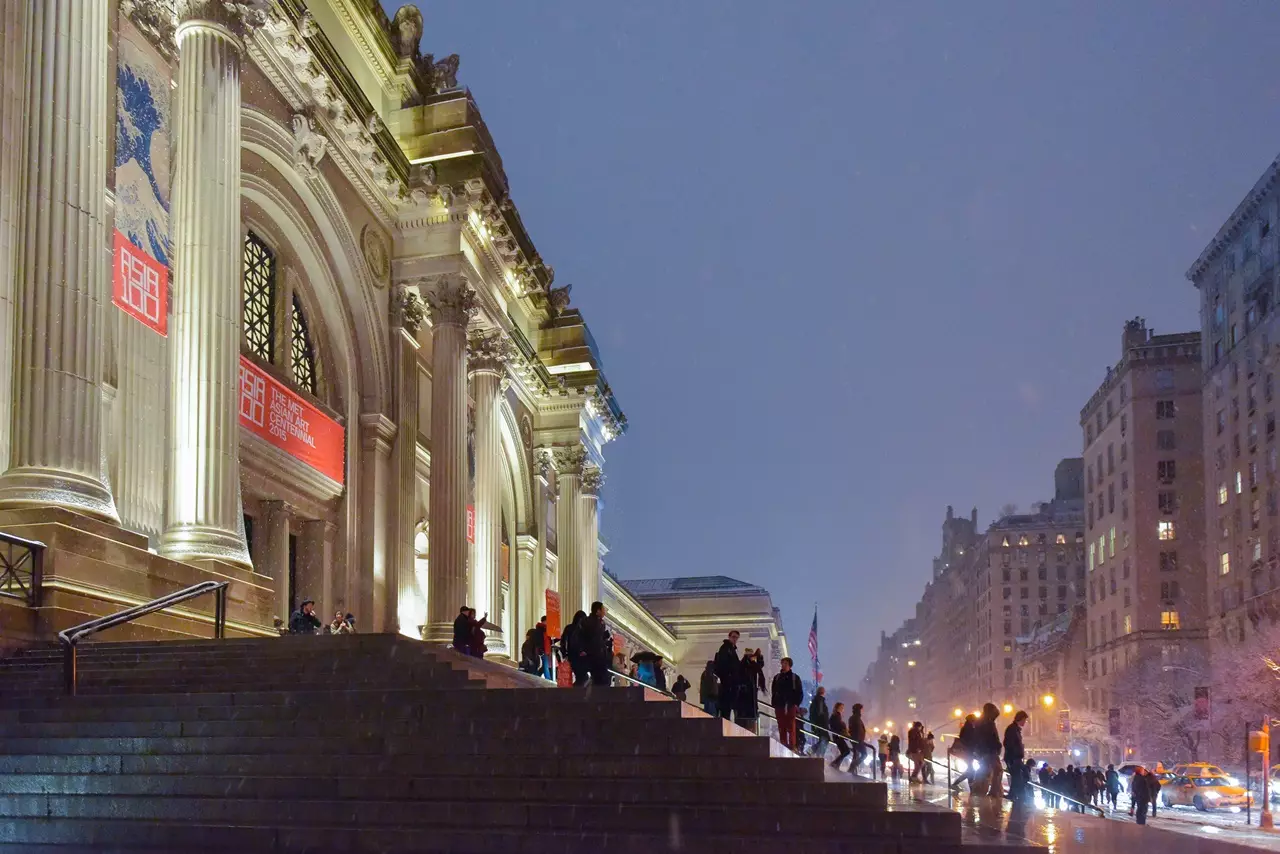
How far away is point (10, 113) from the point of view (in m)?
15.3

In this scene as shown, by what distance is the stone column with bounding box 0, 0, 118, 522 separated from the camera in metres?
14.5

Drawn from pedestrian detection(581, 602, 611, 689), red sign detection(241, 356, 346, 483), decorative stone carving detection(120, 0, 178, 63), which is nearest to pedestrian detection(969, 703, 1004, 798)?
pedestrian detection(581, 602, 611, 689)

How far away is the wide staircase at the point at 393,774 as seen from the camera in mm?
9688

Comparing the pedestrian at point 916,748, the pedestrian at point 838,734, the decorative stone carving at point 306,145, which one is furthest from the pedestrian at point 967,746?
the decorative stone carving at point 306,145

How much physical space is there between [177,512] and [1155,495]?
3365 inches


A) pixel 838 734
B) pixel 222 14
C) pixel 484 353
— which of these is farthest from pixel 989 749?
pixel 484 353

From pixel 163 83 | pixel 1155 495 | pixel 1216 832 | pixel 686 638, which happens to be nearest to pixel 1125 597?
pixel 1155 495

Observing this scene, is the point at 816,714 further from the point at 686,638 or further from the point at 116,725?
the point at 686,638

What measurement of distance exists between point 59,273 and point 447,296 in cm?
1565

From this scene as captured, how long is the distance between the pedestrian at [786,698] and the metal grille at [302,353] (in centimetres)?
1277

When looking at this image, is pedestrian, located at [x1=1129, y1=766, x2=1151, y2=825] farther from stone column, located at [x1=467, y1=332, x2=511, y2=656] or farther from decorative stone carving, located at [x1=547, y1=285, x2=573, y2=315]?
decorative stone carving, located at [x1=547, y1=285, x2=573, y2=315]

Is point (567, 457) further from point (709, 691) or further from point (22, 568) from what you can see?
point (22, 568)

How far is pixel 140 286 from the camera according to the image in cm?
1856

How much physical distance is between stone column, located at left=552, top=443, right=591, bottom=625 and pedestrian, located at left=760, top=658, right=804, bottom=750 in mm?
24166
